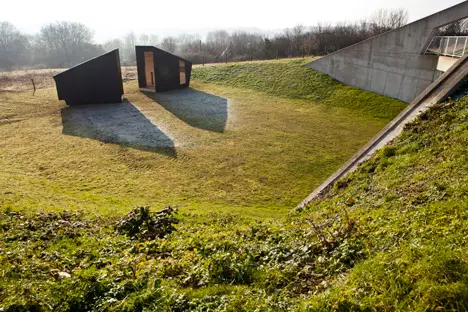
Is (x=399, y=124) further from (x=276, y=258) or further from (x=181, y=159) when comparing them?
(x=181, y=159)

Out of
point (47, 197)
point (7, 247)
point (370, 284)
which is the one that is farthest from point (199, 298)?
point (47, 197)

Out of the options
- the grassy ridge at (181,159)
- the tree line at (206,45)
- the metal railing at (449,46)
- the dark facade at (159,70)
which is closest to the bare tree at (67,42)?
the tree line at (206,45)

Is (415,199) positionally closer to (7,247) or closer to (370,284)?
(370,284)

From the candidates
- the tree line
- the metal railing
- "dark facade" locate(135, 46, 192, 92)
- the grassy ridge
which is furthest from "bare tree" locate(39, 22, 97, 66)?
the metal railing

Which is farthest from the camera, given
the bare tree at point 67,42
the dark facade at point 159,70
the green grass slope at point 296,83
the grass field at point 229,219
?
the bare tree at point 67,42

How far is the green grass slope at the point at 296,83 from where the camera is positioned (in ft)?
78.1

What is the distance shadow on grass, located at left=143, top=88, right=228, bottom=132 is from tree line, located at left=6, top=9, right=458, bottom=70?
57.1 feet

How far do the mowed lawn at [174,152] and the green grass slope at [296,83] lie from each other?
128cm

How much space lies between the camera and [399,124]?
1055 cm

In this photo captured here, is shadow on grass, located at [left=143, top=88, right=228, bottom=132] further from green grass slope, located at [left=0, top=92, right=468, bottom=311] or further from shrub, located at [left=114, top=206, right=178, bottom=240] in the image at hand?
green grass slope, located at [left=0, top=92, right=468, bottom=311]

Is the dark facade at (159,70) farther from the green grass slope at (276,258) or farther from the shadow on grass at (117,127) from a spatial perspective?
the green grass slope at (276,258)

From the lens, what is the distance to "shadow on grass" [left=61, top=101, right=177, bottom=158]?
649 inches

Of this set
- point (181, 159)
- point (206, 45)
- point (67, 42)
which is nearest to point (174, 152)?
point (181, 159)

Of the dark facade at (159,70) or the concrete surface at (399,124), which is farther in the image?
the dark facade at (159,70)
